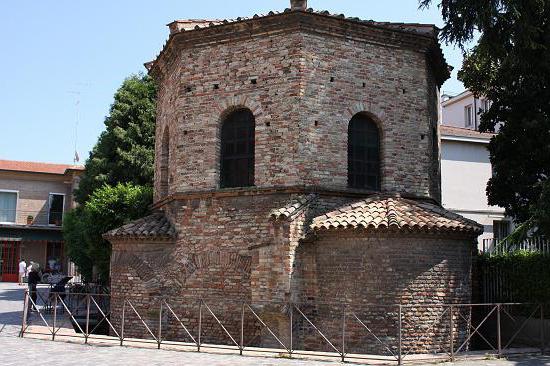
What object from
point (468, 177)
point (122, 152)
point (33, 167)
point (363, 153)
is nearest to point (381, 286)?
point (363, 153)

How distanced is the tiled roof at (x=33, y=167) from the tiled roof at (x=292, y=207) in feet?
101

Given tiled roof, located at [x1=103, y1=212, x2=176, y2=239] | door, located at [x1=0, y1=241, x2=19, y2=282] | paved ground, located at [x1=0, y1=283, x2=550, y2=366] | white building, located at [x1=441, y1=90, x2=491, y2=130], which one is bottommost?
paved ground, located at [x1=0, y1=283, x2=550, y2=366]

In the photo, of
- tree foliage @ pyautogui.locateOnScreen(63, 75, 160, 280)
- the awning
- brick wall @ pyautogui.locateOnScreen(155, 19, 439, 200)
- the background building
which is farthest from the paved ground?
the awning

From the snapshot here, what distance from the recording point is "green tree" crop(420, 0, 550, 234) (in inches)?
532

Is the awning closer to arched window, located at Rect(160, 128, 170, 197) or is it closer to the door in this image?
the door

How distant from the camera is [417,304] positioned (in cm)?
1236

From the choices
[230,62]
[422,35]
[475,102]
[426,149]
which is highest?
[475,102]

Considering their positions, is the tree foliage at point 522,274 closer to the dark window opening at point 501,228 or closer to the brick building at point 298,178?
the brick building at point 298,178

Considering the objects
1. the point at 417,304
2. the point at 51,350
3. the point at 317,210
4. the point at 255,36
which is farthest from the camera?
the point at 255,36

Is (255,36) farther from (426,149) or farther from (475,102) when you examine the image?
(475,102)

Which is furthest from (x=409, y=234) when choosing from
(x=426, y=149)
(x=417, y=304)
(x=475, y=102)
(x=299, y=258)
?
(x=475, y=102)

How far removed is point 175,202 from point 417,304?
260 inches

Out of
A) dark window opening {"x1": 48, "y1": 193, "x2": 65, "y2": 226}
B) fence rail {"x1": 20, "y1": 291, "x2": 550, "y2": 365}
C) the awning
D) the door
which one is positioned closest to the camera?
fence rail {"x1": 20, "y1": 291, "x2": 550, "y2": 365}

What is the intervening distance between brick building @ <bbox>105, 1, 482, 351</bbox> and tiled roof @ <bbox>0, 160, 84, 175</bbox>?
2822 cm
